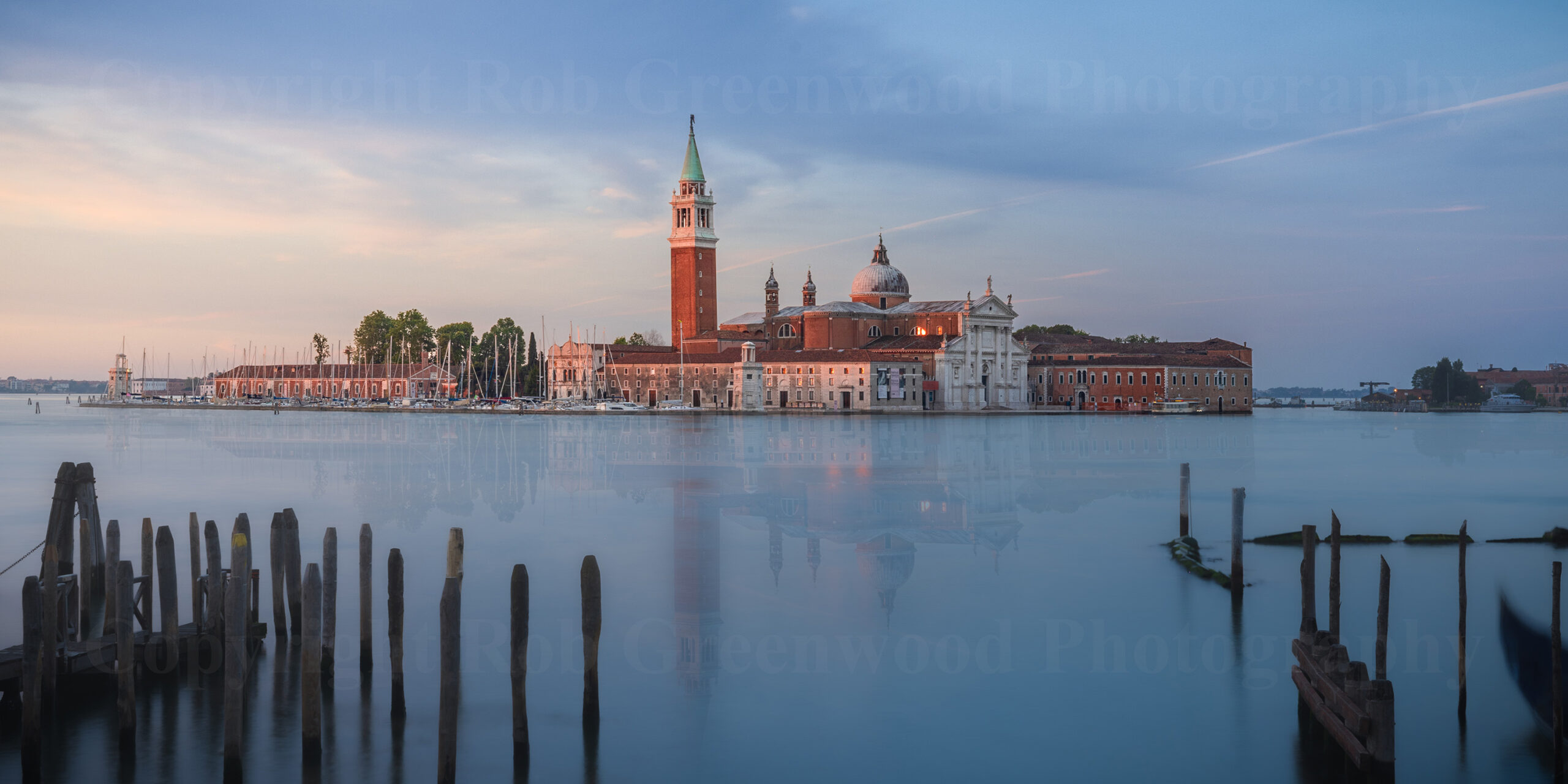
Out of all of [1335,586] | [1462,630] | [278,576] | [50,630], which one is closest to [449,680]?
[50,630]

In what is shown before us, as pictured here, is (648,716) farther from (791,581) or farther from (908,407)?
(908,407)

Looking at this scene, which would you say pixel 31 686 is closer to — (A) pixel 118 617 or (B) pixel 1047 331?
(A) pixel 118 617

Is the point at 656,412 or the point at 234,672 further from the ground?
the point at 234,672

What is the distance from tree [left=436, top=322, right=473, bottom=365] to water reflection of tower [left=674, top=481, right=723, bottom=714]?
87.2 metres

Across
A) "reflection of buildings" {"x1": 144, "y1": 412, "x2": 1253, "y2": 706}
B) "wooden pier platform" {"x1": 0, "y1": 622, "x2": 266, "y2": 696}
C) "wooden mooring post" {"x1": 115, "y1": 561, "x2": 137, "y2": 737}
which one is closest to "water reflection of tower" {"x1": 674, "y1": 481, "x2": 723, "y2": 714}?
"reflection of buildings" {"x1": 144, "y1": 412, "x2": 1253, "y2": 706}

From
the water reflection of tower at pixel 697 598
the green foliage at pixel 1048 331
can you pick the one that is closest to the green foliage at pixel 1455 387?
the green foliage at pixel 1048 331

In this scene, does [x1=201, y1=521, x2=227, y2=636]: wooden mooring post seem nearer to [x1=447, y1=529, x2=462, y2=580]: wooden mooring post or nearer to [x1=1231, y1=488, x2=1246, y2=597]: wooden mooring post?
[x1=447, y1=529, x2=462, y2=580]: wooden mooring post

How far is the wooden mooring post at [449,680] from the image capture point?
7.59m

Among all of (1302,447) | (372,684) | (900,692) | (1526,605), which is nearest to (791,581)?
(900,692)

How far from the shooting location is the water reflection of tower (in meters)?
11.1

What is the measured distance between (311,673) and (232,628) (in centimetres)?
59

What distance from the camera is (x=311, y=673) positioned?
8.16m

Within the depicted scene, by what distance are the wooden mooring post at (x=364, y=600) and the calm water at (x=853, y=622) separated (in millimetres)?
176

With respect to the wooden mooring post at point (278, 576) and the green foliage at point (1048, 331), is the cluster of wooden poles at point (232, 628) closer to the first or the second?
the wooden mooring post at point (278, 576)
